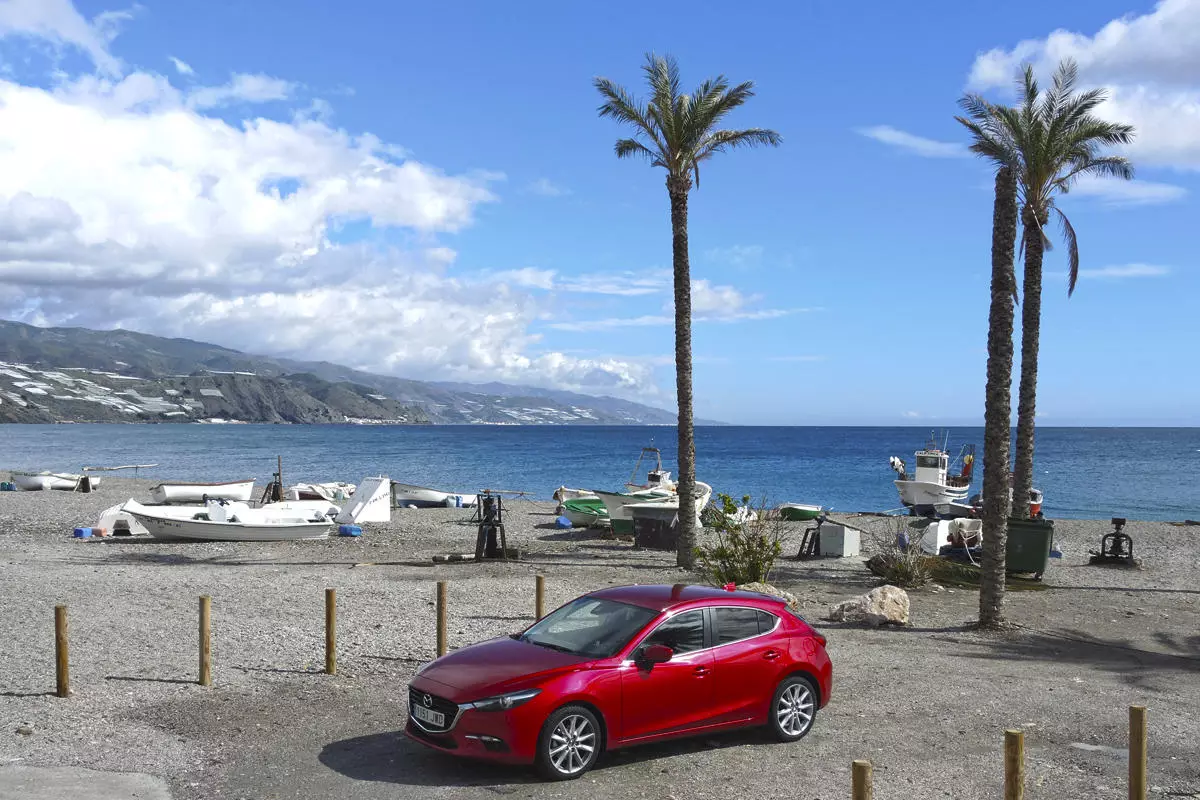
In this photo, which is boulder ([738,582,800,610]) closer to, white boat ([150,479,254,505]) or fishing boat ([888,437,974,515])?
white boat ([150,479,254,505])

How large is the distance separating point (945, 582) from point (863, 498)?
148 ft

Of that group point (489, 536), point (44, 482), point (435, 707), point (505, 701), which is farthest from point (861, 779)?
point (44, 482)

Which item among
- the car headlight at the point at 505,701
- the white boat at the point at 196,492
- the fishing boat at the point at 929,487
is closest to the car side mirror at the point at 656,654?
the car headlight at the point at 505,701

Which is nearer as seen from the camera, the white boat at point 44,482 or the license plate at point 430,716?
the license plate at point 430,716

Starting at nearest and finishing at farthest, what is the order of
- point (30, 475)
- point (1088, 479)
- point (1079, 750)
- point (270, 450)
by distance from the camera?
point (1079, 750) < point (30, 475) < point (1088, 479) < point (270, 450)

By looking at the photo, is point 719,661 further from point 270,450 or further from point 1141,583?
point 270,450

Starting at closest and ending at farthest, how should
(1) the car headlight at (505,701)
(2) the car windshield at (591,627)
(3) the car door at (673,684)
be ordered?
1. (1) the car headlight at (505,701)
2. (3) the car door at (673,684)
3. (2) the car windshield at (591,627)

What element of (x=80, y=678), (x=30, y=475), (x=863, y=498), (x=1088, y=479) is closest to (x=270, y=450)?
(x=30, y=475)

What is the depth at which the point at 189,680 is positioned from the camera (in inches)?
441

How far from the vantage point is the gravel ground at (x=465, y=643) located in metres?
8.23

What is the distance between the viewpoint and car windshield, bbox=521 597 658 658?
8.68m

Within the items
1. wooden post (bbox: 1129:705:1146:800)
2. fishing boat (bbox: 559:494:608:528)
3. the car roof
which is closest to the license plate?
the car roof

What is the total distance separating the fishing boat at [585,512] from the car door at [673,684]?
22.7 meters

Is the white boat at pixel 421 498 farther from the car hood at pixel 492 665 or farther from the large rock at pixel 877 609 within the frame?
the car hood at pixel 492 665
